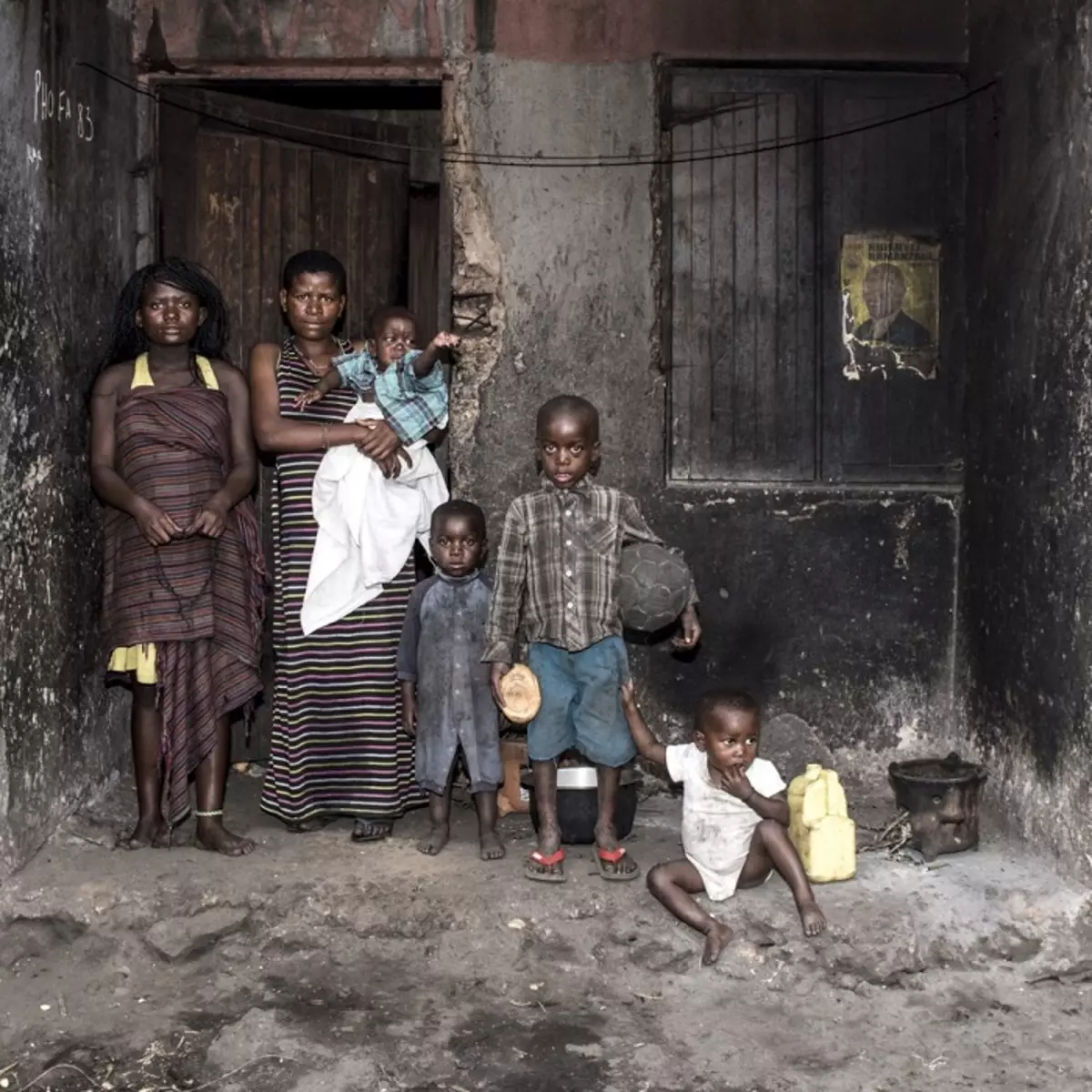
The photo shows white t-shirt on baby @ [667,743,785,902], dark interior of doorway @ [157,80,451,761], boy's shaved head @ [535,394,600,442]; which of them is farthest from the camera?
dark interior of doorway @ [157,80,451,761]

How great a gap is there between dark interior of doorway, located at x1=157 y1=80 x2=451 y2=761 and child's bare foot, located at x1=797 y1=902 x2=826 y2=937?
7.48 feet

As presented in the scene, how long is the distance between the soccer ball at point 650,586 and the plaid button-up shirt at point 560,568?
31mm

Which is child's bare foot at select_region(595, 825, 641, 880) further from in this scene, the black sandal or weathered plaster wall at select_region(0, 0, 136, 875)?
weathered plaster wall at select_region(0, 0, 136, 875)

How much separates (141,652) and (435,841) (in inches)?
43.9

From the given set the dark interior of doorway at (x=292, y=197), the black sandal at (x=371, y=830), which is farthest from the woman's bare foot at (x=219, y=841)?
the dark interior of doorway at (x=292, y=197)

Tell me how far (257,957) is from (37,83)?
A: 2690 millimetres

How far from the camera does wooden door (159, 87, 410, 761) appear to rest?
5.32m

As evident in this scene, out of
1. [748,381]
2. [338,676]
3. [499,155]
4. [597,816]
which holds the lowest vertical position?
[597,816]

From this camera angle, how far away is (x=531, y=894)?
4.23m

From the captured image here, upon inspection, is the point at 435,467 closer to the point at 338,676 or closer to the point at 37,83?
the point at 338,676

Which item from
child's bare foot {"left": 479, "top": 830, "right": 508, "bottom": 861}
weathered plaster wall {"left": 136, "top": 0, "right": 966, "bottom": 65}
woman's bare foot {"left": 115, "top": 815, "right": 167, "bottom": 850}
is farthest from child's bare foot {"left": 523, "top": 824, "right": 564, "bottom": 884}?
weathered plaster wall {"left": 136, "top": 0, "right": 966, "bottom": 65}

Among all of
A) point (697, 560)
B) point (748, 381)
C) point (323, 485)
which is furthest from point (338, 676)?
point (748, 381)

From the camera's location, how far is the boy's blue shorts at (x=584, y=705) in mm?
4402

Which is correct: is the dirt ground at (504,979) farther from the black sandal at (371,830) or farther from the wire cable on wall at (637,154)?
the wire cable on wall at (637,154)
